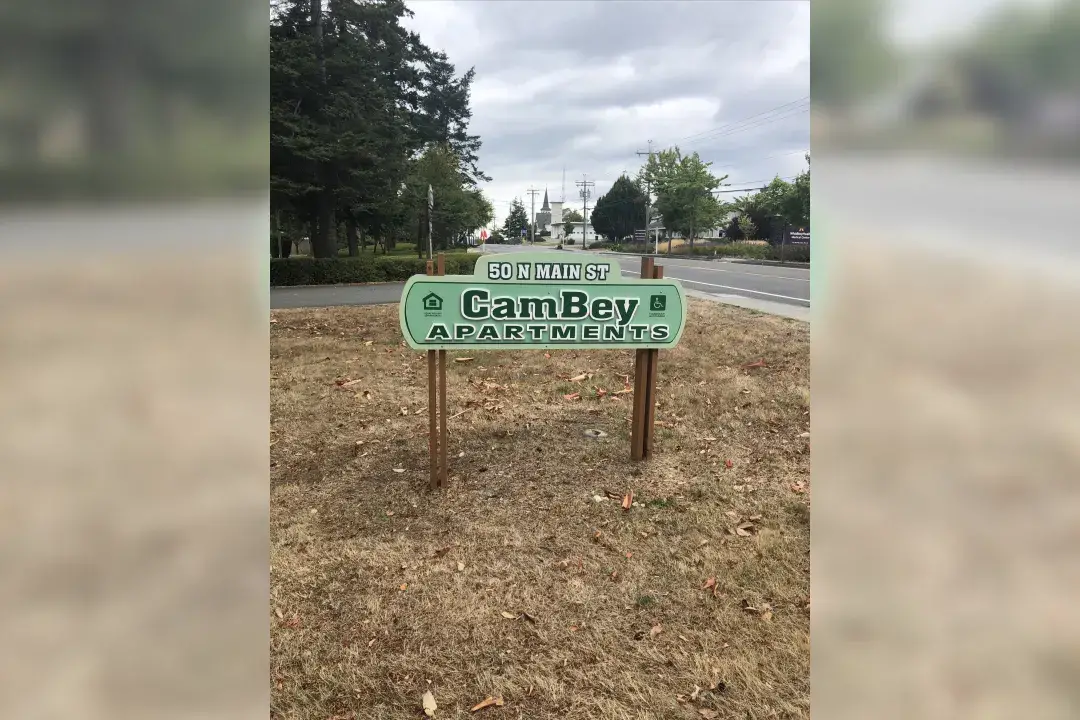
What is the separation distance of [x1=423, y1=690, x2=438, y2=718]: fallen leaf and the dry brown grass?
0.03m

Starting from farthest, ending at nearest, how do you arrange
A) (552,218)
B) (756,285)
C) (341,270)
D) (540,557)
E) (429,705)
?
(552,218) < (341,270) < (756,285) < (540,557) < (429,705)

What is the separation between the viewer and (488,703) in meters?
2.17

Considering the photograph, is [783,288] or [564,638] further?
[783,288]

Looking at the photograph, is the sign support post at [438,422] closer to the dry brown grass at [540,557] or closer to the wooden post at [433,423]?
the wooden post at [433,423]

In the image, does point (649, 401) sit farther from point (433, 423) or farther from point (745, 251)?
point (745, 251)

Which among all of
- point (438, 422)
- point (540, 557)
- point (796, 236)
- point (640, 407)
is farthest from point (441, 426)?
point (796, 236)

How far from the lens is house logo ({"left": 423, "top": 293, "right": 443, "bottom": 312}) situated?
382cm

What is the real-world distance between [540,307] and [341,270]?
16.6m
